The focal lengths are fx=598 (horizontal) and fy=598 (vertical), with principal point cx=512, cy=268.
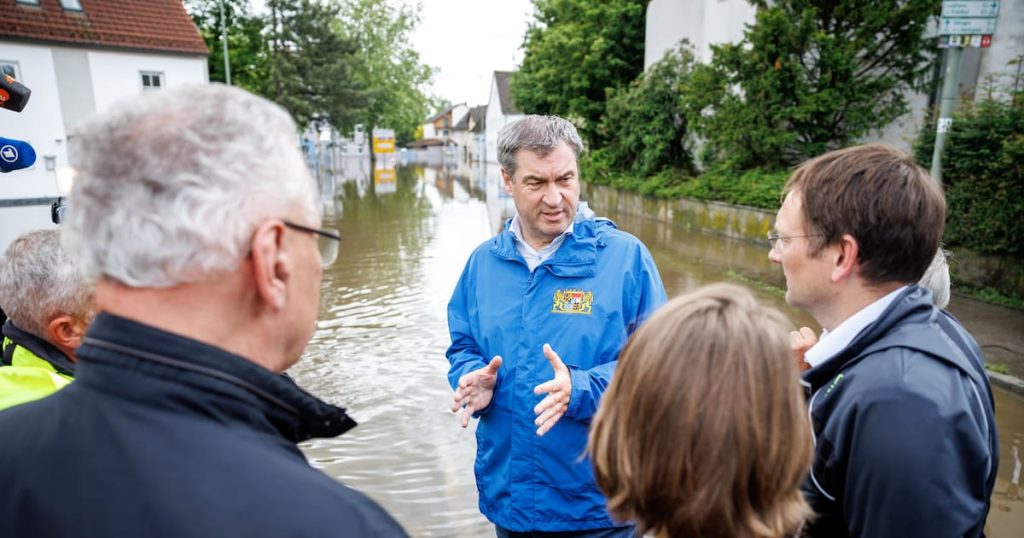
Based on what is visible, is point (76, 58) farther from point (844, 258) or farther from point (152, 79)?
point (844, 258)

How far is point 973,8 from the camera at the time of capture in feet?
20.5

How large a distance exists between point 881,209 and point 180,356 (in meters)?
1.58

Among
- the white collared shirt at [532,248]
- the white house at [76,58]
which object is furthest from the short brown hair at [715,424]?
the white house at [76,58]

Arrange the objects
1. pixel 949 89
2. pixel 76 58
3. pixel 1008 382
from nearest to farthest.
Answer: pixel 1008 382, pixel 949 89, pixel 76 58

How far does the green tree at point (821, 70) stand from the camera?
37.2 ft

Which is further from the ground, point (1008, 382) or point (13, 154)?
point (13, 154)

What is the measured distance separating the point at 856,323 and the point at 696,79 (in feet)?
43.8

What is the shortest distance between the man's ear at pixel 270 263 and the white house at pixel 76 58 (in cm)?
1833

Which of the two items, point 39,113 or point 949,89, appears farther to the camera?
point 39,113

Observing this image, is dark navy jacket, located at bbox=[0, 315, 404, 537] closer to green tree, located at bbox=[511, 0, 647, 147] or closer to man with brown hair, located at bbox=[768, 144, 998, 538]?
man with brown hair, located at bbox=[768, 144, 998, 538]

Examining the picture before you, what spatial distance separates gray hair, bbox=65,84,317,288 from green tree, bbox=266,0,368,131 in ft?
112

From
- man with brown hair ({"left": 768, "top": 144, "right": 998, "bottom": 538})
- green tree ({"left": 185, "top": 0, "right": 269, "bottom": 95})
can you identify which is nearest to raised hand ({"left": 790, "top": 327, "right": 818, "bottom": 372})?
man with brown hair ({"left": 768, "top": 144, "right": 998, "bottom": 538})

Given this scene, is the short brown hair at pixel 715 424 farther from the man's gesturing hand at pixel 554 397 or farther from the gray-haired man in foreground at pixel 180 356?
the man's gesturing hand at pixel 554 397

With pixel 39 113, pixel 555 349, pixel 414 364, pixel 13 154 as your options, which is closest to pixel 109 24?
pixel 39 113
